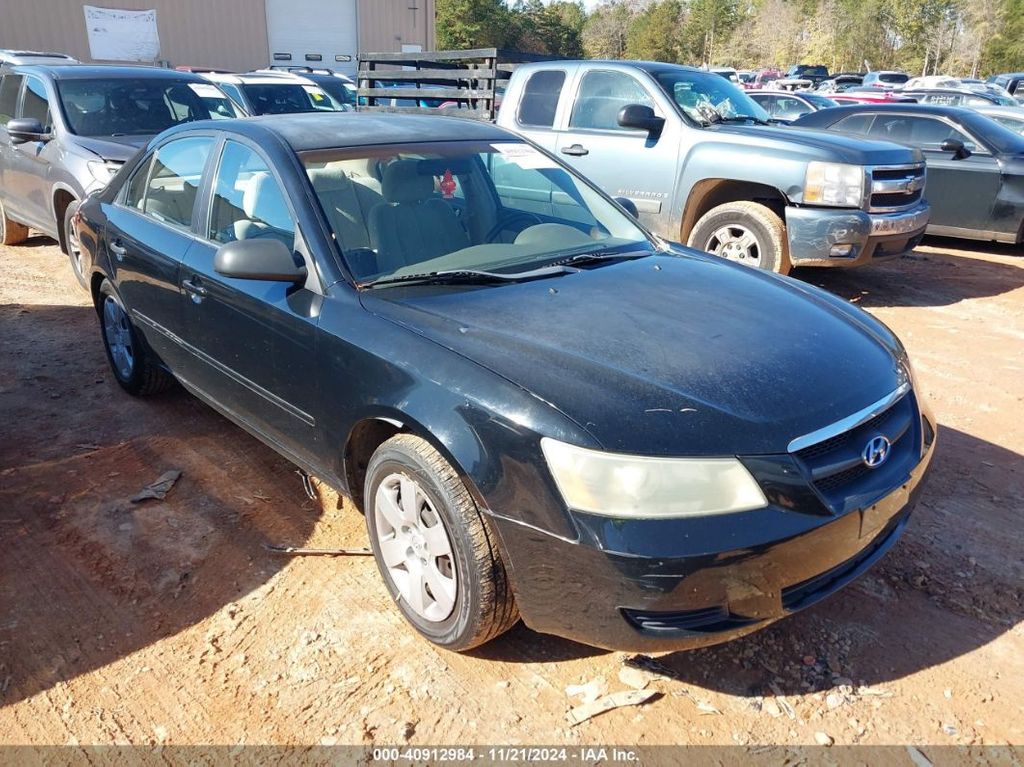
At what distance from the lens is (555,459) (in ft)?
7.20

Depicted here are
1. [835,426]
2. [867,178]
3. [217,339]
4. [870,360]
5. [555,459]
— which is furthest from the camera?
[867,178]

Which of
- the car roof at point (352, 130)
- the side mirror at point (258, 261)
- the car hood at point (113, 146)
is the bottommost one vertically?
the car hood at point (113, 146)

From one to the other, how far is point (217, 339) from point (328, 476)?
2.98 feet

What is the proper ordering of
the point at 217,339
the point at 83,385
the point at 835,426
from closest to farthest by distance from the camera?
the point at 835,426, the point at 217,339, the point at 83,385

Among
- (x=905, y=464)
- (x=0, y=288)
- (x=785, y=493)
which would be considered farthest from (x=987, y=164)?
(x=0, y=288)

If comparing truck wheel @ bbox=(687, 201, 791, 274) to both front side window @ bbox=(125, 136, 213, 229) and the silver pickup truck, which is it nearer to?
the silver pickup truck

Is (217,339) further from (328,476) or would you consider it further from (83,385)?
(83,385)

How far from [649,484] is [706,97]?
19.8 feet

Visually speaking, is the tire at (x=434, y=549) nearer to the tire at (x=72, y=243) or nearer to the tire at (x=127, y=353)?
the tire at (x=127, y=353)

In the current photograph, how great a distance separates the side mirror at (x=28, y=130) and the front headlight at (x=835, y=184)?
6.58m

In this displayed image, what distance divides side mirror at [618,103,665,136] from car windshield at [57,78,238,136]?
12.0 ft

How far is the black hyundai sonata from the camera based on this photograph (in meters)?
2.19

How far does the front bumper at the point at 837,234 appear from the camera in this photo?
629 cm

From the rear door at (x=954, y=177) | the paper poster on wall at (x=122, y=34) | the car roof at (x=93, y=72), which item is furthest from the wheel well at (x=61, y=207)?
the paper poster on wall at (x=122, y=34)
